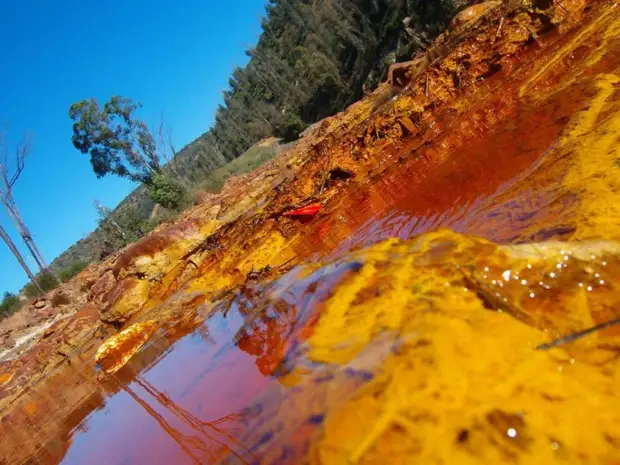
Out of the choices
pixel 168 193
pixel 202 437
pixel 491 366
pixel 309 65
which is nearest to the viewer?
pixel 491 366

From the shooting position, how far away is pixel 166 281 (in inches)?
273

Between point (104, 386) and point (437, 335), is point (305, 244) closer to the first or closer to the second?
point (104, 386)

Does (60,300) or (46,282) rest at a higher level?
(46,282)

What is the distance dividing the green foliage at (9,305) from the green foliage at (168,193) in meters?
8.25

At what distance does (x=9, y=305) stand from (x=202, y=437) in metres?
22.2

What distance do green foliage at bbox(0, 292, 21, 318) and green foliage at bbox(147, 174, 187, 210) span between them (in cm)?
825

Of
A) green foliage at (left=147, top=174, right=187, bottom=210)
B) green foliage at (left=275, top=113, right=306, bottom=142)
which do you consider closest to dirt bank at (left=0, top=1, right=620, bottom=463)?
green foliage at (left=147, top=174, right=187, bottom=210)

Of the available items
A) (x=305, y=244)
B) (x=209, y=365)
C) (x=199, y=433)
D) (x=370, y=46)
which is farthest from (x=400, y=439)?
(x=370, y=46)

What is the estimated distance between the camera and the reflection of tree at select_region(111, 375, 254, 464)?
188 cm

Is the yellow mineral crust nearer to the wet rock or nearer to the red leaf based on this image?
the red leaf

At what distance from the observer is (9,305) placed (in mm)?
18844

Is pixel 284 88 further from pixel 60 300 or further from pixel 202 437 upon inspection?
pixel 202 437

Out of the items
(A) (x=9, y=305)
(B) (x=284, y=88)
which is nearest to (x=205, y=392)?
(A) (x=9, y=305)

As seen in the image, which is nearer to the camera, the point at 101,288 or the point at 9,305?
the point at 101,288
